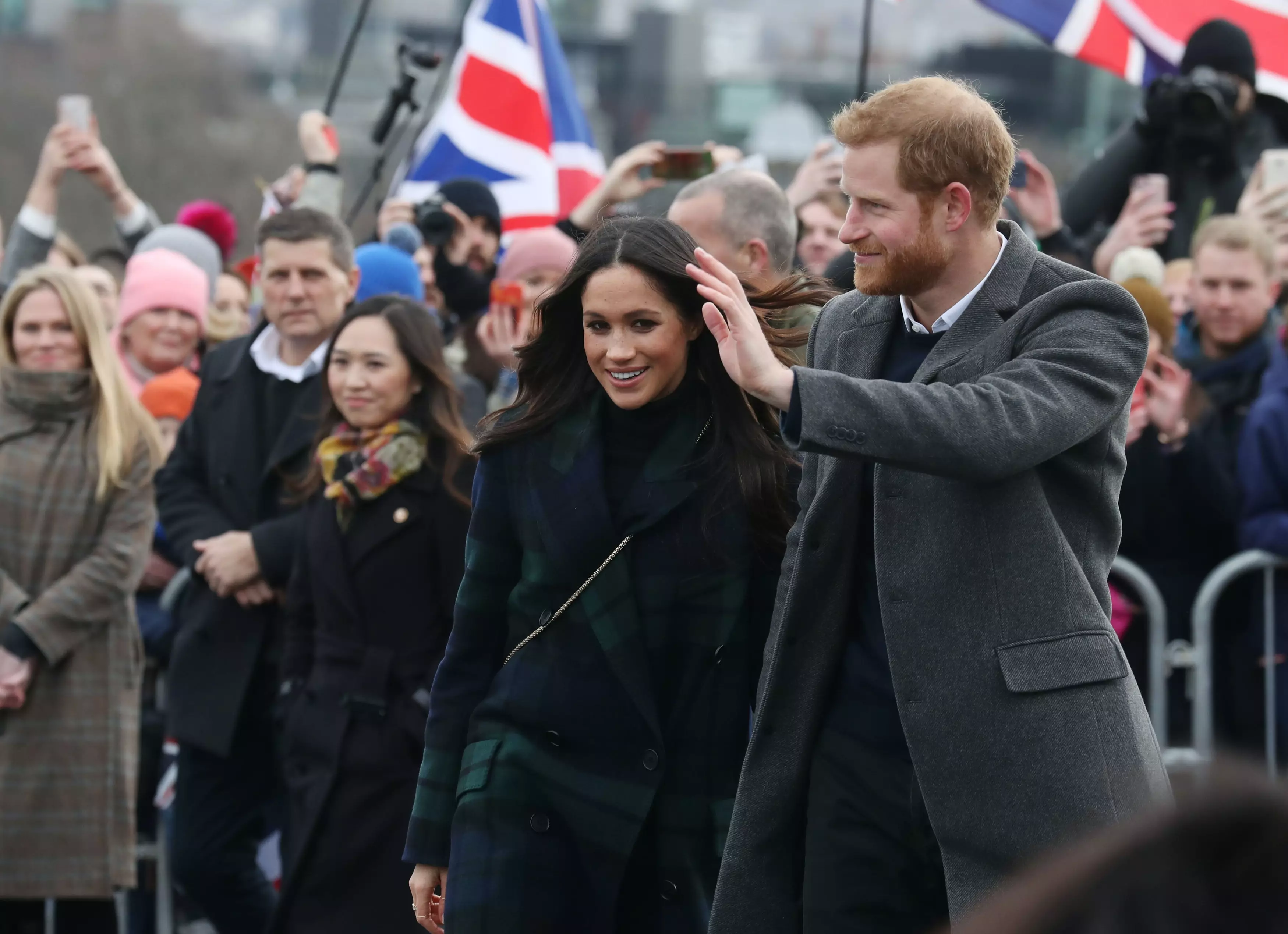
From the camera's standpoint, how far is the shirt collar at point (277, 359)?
5.89 meters

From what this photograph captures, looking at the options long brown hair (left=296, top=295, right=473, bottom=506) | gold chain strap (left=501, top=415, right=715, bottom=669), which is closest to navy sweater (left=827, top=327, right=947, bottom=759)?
gold chain strap (left=501, top=415, right=715, bottom=669)

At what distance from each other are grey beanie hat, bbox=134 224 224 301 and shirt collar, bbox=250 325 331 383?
1774 mm

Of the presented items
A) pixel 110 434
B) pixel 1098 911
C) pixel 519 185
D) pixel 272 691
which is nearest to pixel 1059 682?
pixel 1098 911

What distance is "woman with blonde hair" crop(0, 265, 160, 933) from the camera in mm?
5805

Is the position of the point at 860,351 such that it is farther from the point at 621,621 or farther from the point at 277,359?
the point at 277,359

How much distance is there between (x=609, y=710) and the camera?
12.7ft

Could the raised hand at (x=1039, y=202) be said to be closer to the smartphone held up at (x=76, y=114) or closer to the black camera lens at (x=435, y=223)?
the black camera lens at (x=435, y=223)

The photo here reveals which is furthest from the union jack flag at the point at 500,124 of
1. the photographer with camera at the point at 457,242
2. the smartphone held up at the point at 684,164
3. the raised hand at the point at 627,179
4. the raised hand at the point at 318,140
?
Answer: the smartphone held up at the point at 684,164

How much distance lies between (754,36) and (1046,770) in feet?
349

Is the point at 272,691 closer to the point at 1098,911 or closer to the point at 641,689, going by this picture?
the point at 641,689

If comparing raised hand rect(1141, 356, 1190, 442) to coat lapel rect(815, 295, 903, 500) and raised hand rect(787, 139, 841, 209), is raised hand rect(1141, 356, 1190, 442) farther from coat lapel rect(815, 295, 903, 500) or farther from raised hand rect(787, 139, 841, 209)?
coat lapel rect(815, 295, 903, 500)

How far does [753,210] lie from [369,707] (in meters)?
1.65

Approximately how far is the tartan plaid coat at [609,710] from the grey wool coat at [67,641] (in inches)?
90.1

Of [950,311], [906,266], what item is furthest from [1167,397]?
[906,266]
